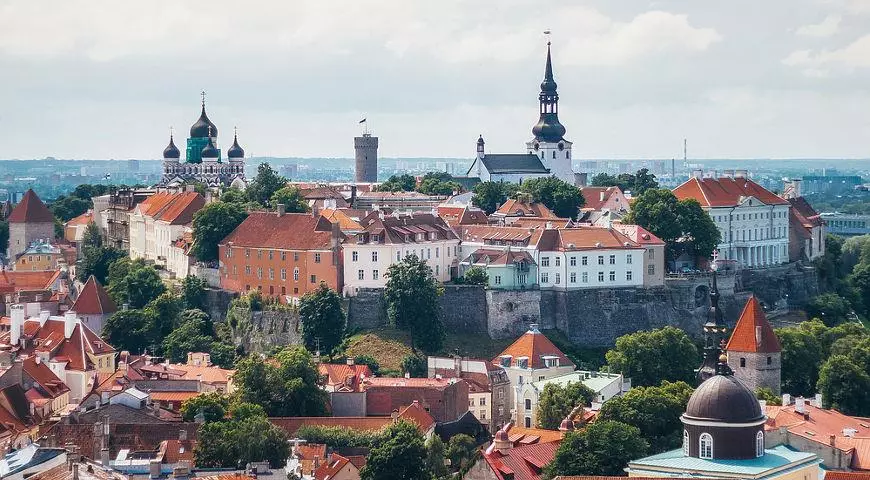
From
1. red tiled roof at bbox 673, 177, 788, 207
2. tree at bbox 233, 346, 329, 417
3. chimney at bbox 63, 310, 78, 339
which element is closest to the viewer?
tree at bbox 233, 346, 329, 417

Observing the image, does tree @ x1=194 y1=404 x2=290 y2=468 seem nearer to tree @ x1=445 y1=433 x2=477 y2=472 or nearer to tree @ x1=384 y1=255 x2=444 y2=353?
tree @ x1=445 y1=433 x2=477 y2=472

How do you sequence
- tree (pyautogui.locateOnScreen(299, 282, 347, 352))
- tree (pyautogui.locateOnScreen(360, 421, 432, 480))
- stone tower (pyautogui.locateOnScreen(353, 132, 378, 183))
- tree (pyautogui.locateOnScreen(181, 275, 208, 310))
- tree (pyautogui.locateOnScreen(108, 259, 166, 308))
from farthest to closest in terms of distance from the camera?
stone tower (pyautogui.locateOnScreen(353, 132, 378, 183)) → tree (pyautogui.locateOnScreen(108, 259, 166, 308)) → tree (pyautogui.locateOnScreen(181, 275, 208, 310)) → tree (pyautogui.locateOnScreen(299, 282, 347, 352)) → tree (pyautogui.locateOnScreen(360, 421, 432, 480))

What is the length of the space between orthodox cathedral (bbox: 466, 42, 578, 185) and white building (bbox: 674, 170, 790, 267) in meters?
24.5

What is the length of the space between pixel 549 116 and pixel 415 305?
58.6 m

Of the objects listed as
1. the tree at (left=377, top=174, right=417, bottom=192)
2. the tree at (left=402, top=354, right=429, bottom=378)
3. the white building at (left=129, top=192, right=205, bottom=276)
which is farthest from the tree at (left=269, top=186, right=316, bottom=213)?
the tree at (left=377, top=174, right=417, bottom=192)

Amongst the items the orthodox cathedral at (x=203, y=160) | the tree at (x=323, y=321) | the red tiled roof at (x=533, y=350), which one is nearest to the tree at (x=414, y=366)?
the red tiled roof at (x=533, y=350)

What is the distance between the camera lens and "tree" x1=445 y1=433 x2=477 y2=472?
6359 centimetres

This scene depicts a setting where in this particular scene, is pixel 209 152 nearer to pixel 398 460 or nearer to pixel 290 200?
pixel 290 200

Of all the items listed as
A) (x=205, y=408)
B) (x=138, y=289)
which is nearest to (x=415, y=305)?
(x=205, y=408)

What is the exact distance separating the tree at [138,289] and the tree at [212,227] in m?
2.77

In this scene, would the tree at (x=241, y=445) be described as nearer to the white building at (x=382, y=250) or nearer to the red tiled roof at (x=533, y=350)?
the red tiled roof at (x=533, y=350)

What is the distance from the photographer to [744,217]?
10450 cm

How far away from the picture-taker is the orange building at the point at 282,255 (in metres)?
84.6

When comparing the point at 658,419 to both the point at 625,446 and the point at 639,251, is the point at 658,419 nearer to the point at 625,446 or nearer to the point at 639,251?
the point at 625,446
